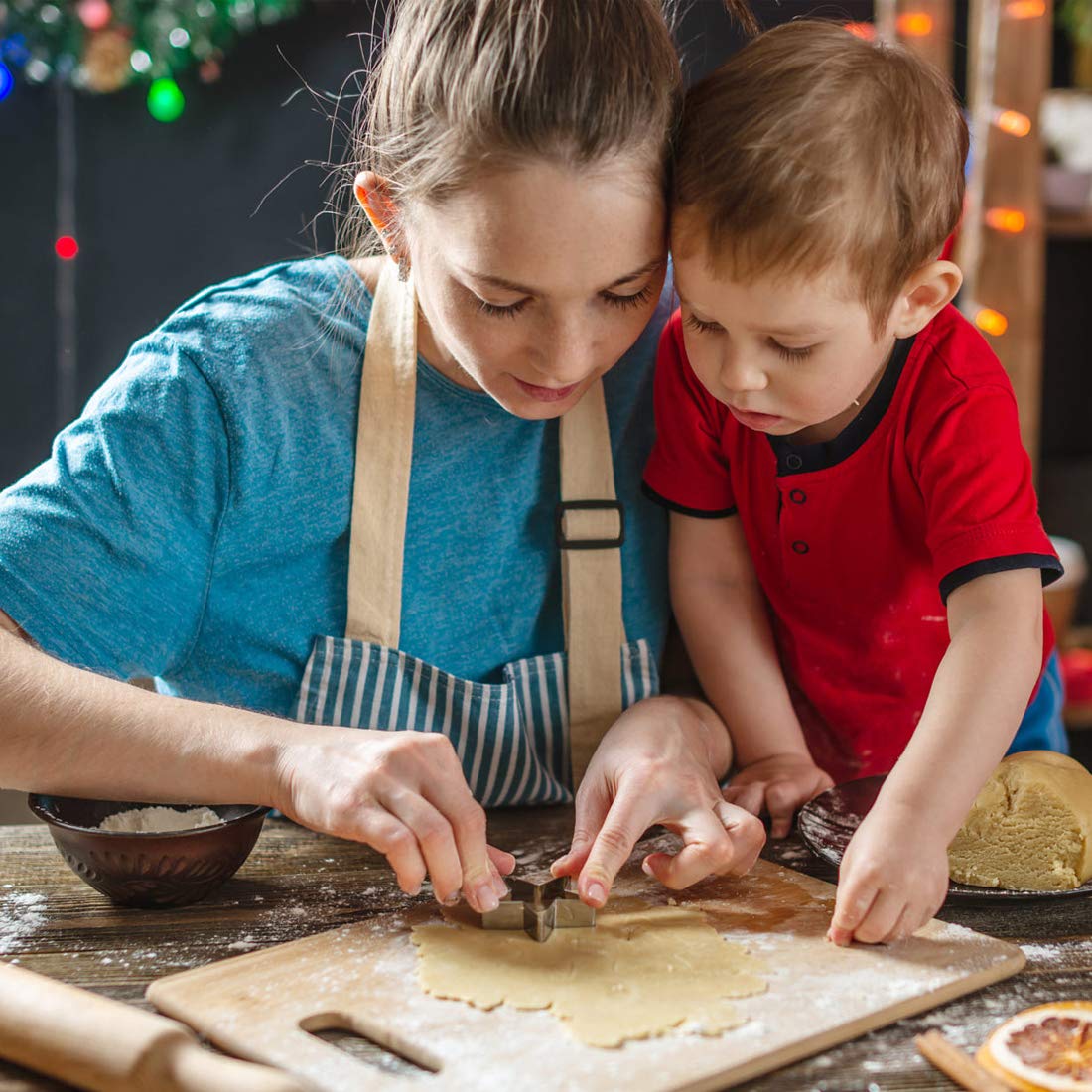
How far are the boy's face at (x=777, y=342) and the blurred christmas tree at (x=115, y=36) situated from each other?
7.67 ft

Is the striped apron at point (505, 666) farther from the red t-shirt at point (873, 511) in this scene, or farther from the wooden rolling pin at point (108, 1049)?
the wooden rolling pin at point (108, 1049)

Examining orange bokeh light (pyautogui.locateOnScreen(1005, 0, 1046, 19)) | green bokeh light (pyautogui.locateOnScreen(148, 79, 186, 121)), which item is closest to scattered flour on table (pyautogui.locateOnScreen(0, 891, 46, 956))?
green bokeh light (pyautogui.locateOnScreen(148, 79, 186, 121))

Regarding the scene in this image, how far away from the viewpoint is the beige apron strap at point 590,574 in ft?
4.07

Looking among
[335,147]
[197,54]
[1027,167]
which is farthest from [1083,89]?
[197,54]

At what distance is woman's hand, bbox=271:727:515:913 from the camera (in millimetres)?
888

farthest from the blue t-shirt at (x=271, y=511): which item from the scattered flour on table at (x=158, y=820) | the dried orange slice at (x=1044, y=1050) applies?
the dried orange slice at (x=1044, y=1050)

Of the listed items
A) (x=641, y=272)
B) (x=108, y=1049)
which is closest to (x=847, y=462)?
(x=641, y=272)

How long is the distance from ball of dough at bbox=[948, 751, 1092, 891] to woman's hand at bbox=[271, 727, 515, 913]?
1.33 ft

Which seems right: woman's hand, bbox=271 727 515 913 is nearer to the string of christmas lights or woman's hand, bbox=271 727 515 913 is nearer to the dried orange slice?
the dried orange slice

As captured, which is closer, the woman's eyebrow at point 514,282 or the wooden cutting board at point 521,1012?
the wooden cutting board at point 521,1012

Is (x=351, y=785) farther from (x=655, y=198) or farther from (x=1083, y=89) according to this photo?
(x=1083, y=89)

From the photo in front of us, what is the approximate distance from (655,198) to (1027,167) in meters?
2.53

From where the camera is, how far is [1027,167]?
10.3 ft

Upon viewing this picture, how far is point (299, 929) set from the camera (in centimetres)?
94
